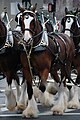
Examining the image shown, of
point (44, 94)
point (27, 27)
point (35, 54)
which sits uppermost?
point (27, 27)

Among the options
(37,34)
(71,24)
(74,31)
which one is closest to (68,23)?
(71,24)

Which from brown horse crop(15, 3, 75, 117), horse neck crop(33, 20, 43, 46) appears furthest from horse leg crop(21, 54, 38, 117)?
horse neck crop(33, 20, 43, 46)

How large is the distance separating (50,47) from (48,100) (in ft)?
5.33

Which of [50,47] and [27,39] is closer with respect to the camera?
[27,39]

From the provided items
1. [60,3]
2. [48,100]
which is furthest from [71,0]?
[48,100]

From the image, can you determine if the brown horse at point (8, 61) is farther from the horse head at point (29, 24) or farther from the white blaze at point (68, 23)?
the white blaze at point (68, 23)

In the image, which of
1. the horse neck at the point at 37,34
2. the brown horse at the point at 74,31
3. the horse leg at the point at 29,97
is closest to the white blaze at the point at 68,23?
the brown horse at the point at 74,31

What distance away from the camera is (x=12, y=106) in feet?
35.8

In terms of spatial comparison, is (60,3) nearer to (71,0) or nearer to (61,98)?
(71,0)

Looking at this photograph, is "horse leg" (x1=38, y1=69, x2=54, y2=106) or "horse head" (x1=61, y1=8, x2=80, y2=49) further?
"horse head" (x1=61, y1=8, x2=80, y2=49)

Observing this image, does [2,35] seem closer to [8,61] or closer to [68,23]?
[8,61]

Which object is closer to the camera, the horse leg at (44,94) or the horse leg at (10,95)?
the horse leg at (44,94)

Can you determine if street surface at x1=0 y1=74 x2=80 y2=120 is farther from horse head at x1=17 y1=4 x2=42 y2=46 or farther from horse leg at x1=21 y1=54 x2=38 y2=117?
horse head at x1=17 y1=4 x2=42 y2=46

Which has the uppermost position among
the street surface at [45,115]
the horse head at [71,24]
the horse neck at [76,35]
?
the horse head at [71,24]
